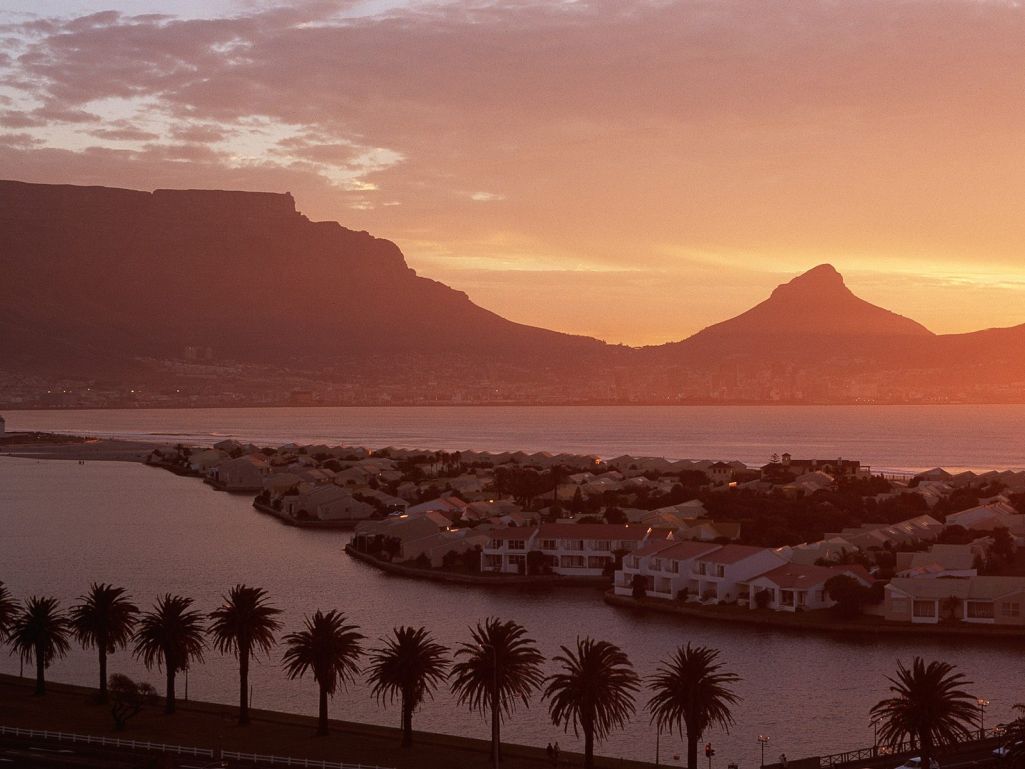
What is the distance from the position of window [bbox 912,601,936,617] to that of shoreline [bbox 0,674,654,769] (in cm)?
1453

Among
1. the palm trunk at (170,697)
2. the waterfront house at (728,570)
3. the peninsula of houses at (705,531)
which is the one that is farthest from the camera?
the waterfront house at (728,570)

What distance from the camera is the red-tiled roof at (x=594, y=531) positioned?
47438 mm

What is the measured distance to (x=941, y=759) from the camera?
22328 mm

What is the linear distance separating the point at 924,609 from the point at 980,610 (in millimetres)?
1383

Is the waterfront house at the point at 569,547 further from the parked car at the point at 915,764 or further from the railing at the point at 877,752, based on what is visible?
the parked car at the point at 915,764

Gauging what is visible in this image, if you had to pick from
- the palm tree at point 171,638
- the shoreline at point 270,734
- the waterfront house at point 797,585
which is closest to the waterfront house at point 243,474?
the waterfront house at point 797,585

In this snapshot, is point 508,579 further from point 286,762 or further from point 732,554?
point 286,762

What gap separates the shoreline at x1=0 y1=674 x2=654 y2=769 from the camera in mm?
23203

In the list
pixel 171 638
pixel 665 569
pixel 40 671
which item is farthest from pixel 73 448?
pixel 171 638

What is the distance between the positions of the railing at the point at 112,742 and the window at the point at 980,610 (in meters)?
21.6

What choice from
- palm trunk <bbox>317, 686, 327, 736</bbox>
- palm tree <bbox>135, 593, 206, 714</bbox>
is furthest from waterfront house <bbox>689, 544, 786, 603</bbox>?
palm trunk <bbox>317, 686, 327, 736</bbox>

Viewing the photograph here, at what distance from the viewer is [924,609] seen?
37.2 metres

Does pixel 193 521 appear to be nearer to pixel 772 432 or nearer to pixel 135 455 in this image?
pixel 135 455

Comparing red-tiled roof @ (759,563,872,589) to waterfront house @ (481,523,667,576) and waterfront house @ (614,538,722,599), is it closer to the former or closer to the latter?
waterfront house @ (614,538,722,599)
